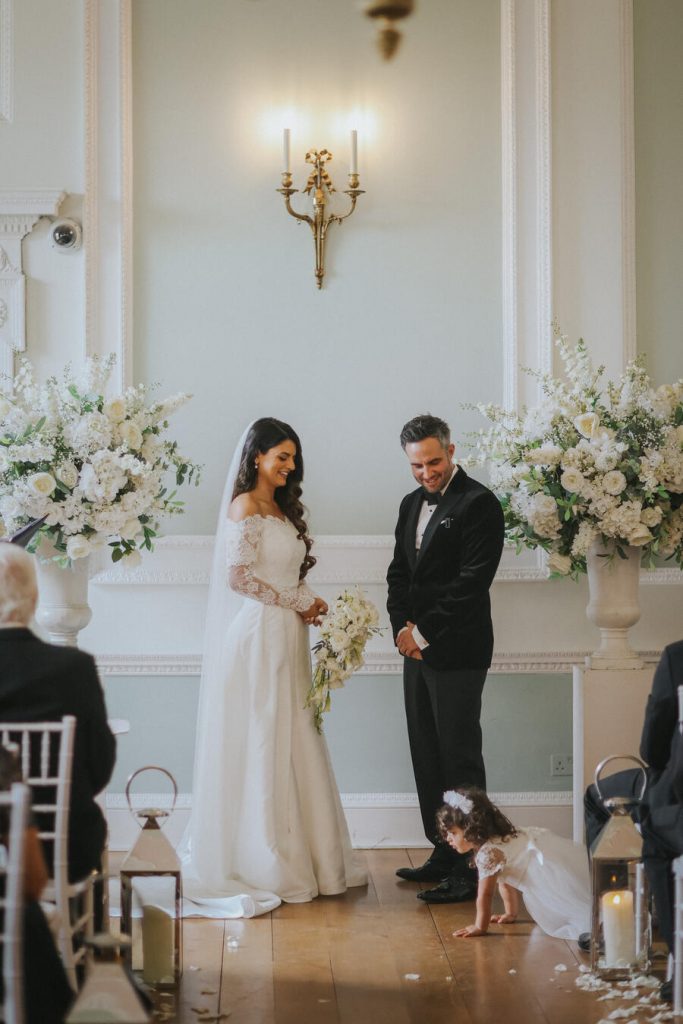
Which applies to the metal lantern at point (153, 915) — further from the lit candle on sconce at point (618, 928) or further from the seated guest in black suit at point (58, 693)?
the lit candle on sconce at point (618, 928)

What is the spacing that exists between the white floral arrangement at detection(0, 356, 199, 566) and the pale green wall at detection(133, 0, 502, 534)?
0.98 meters

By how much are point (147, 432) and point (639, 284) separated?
2.50 m

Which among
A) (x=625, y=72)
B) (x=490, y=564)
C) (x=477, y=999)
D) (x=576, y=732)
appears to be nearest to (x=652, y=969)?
(x=477, y=999)

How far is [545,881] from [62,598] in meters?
2.13

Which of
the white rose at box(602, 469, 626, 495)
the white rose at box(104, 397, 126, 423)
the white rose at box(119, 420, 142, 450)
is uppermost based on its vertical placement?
Result: the white rose at box(104, 397, 126, 423)

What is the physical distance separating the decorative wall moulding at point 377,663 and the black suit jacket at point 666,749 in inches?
75.6

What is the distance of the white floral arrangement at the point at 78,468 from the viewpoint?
450 centimetres

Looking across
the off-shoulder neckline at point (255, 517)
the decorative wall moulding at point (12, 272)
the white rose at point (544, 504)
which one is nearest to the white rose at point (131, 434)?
the off-shoulder neckline at point (255, 517)

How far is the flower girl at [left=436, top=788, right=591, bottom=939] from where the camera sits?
14.0 ft

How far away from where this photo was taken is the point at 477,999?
3660 mm

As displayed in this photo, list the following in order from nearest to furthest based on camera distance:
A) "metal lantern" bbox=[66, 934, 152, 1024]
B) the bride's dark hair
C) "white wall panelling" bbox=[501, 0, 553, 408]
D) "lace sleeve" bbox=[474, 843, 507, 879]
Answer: "metal lantern" bbox=[66, 934, 152, 1024], "lace sleeve" bbox=[474, 843, 507, 879], the bride's dark hair, "white wall panelling" bbox=[501, 0, 553, 408]

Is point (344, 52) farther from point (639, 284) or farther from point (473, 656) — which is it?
point (473, 656)

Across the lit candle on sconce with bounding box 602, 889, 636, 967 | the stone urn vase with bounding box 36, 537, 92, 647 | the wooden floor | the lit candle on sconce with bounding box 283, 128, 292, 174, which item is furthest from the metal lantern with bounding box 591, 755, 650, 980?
the lit candle on sconce with bounding box 283, 128, 292, 174

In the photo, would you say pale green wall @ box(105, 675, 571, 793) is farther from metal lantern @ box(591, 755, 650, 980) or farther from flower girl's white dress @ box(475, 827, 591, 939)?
metal lantern @ box(591, 755, 650, 980)
